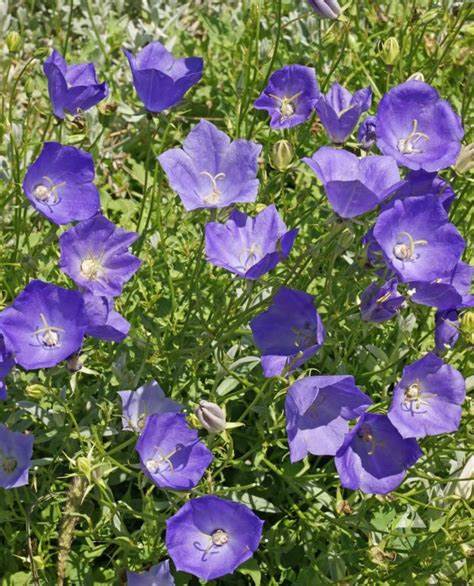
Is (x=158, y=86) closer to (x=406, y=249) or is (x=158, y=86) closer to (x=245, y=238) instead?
(x=245, y=238)

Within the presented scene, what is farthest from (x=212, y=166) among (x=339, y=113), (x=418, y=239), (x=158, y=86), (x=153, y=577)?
(x=153, y=577)

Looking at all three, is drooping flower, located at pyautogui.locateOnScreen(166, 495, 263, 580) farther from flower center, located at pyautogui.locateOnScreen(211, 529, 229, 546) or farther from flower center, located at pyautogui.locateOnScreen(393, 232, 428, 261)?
flower center, located at pyautogui.locateOnScreen(393, 232, 428, 261)

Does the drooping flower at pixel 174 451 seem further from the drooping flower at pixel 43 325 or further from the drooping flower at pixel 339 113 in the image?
the drooping flower at pixel 339 113

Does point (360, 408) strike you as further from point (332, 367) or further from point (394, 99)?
point (394, 99)

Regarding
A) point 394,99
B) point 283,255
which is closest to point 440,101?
point 394,99

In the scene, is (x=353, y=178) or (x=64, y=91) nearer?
(x=353, y=178)

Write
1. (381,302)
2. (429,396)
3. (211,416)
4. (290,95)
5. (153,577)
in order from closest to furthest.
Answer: (211,416) → (381,302) → (429,396) → (153,577) → (290,95)

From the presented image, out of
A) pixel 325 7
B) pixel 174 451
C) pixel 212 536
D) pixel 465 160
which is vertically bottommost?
pixel 212 536
